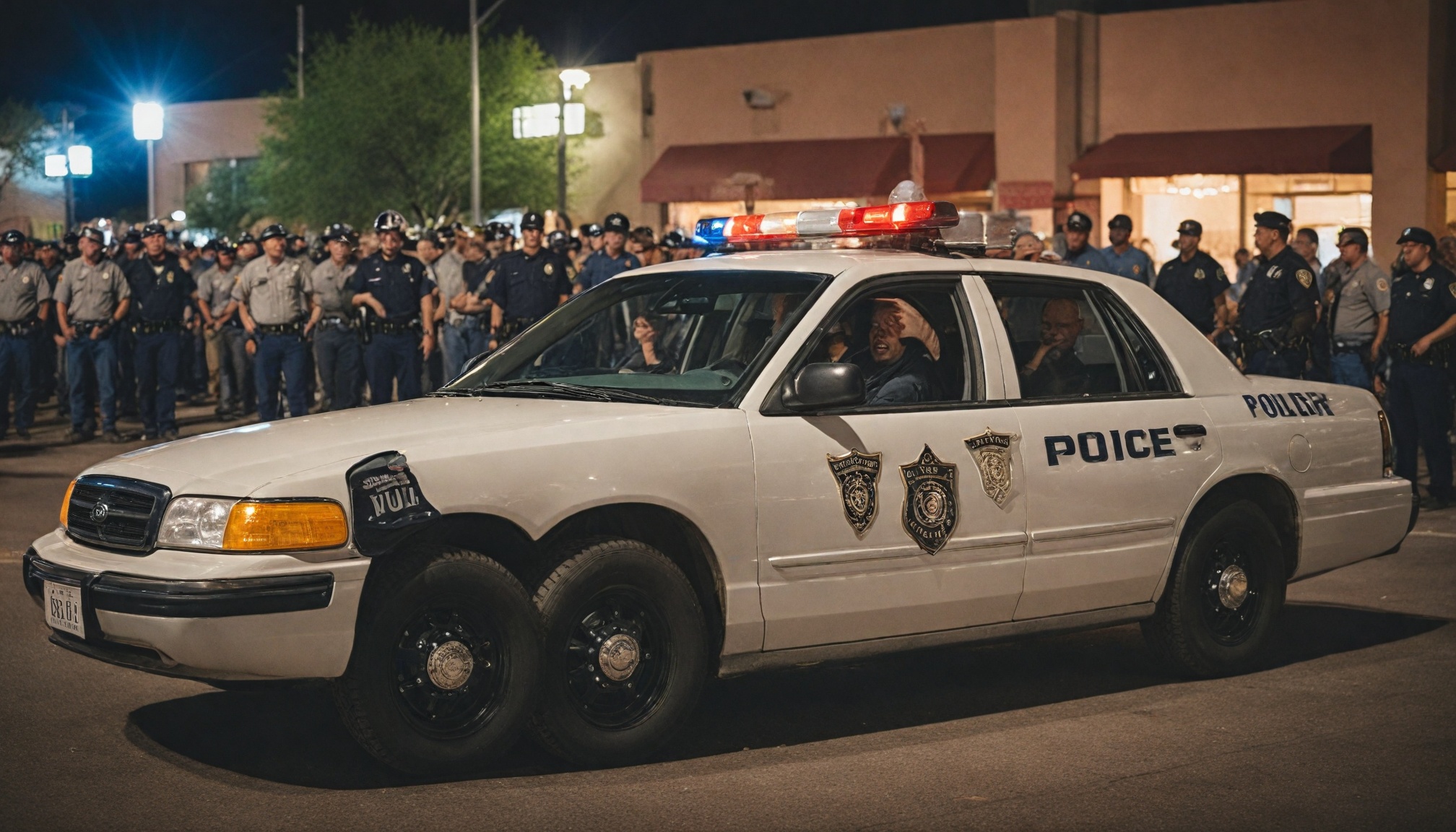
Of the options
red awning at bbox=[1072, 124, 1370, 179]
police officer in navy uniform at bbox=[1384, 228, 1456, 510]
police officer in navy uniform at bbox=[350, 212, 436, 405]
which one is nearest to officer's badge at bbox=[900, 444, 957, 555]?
police officer in navy uniform at bbox=[1384, 228, 1456, 510]

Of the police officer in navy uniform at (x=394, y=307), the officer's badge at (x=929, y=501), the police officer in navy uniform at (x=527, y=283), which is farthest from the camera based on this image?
the police officer in navy uniform at (x=527, y=283)

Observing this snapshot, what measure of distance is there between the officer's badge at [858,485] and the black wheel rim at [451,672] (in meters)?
1.22

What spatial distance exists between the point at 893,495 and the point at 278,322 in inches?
442

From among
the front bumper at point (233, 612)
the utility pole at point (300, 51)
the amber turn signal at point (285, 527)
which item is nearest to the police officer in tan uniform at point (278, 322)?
the front bumper at point (233, 612)

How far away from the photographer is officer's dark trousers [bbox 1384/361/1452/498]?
1233 centimetres

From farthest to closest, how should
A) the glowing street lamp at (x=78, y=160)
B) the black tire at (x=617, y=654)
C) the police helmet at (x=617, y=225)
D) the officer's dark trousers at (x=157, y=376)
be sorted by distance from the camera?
the glowing street lamp at (x=78, y=160) < the officer's dark trousers at (x=157, y=376) < the police helmet at (x=617, y=225) < the black tire at (x=617, y=654)

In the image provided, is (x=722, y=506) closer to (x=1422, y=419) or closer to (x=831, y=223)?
(x=831, y=223)

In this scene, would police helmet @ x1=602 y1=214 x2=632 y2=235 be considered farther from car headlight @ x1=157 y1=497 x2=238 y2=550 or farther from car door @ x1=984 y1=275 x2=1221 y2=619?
car headlight @ x1=157 y1=497 x2=238 y2=550

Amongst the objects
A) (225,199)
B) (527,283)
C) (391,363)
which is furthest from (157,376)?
(225,199)

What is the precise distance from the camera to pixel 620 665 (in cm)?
557

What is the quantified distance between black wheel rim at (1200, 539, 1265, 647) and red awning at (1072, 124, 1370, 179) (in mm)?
22618

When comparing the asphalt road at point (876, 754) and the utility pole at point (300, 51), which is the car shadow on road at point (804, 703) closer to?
the asphalt road at point (876, 754)

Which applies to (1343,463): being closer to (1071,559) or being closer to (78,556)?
(1071,559)

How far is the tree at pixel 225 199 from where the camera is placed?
55.1 metres
